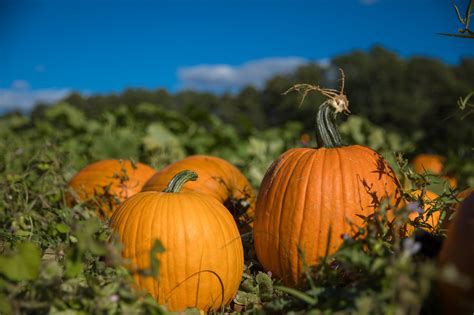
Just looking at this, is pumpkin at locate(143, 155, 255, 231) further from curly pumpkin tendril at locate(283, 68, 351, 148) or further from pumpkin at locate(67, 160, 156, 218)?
curly pumpkin tendril at locate(283, 68, 351, 148)

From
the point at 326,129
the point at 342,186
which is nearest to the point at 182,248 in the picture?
the point at 342,186

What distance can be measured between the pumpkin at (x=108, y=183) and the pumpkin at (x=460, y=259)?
242cm

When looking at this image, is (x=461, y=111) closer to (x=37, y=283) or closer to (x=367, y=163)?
(x=367, y=163)

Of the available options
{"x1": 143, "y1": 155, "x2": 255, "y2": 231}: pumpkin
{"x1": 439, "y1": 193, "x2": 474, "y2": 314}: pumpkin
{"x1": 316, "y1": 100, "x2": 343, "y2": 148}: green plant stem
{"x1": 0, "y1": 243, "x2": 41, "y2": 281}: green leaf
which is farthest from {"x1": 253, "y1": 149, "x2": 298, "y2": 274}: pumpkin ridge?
{"x1": 0, "y1": 243, "x2": 41, "y2": 281}: green leaf

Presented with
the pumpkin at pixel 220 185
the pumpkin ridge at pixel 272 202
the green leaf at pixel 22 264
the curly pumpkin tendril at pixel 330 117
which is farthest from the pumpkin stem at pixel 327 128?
the green leaf at pixel 22 264

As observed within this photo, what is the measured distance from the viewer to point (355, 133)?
749 centimetres

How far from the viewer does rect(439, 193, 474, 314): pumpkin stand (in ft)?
5.22

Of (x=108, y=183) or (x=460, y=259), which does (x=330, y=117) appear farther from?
(x=108, y=183)

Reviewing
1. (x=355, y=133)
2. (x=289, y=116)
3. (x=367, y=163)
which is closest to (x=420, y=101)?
(x=289, y=116)

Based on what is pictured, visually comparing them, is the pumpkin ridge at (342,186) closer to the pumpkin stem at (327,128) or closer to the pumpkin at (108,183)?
the pumpkin stem at (327,128)

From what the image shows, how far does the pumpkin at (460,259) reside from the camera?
5.22 ft

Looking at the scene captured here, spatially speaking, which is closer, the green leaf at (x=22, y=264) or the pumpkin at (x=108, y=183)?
the green leaf at (x=22, y=264)

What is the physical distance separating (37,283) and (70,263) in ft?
0.43

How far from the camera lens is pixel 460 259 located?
5.39ft
